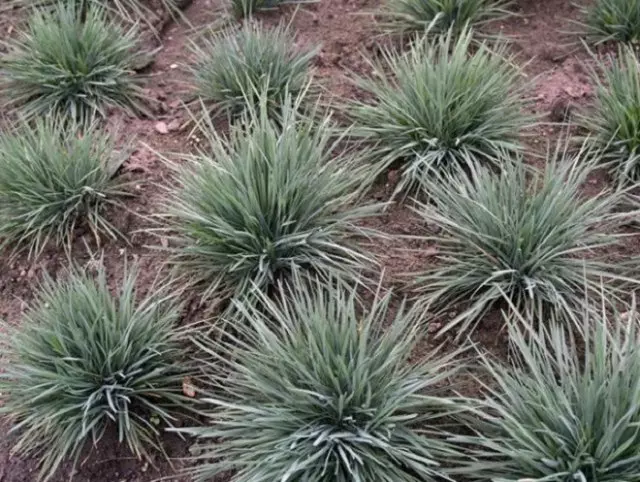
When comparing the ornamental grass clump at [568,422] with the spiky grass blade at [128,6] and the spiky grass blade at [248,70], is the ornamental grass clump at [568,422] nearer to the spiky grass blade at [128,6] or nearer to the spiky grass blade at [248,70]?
the spiky grass blade at [248,70]

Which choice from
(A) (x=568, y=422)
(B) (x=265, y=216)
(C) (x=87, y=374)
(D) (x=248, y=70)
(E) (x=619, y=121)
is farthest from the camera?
(D) (x=248, y=70)

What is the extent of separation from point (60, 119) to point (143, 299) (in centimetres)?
111

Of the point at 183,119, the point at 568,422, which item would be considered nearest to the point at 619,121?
the point at 568,422

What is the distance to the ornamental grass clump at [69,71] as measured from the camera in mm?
3621

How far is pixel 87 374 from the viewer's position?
255 centimetres

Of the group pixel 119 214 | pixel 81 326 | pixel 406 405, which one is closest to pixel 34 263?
pixel 119 214

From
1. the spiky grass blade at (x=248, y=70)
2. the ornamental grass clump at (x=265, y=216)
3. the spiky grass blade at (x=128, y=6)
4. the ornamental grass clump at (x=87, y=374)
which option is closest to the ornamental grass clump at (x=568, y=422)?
the ornamental grass clump at (x=265, y=216)

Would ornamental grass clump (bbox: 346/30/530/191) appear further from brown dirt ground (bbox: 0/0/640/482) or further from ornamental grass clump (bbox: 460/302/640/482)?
ornamental grass clump (bbox: 460/302/640/482)

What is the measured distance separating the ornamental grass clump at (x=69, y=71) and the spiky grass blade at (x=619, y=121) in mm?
2103

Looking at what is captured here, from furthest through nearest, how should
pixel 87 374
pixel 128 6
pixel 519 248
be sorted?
pixel 128 6
pixel 519 248
pixel 87 374

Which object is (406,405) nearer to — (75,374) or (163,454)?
(163,454)

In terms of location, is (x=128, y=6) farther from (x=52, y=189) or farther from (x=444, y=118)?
(x=444, y=118)

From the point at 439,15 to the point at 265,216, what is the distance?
4.86 ft

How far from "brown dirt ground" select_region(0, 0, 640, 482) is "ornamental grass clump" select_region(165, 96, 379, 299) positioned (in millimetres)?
183
